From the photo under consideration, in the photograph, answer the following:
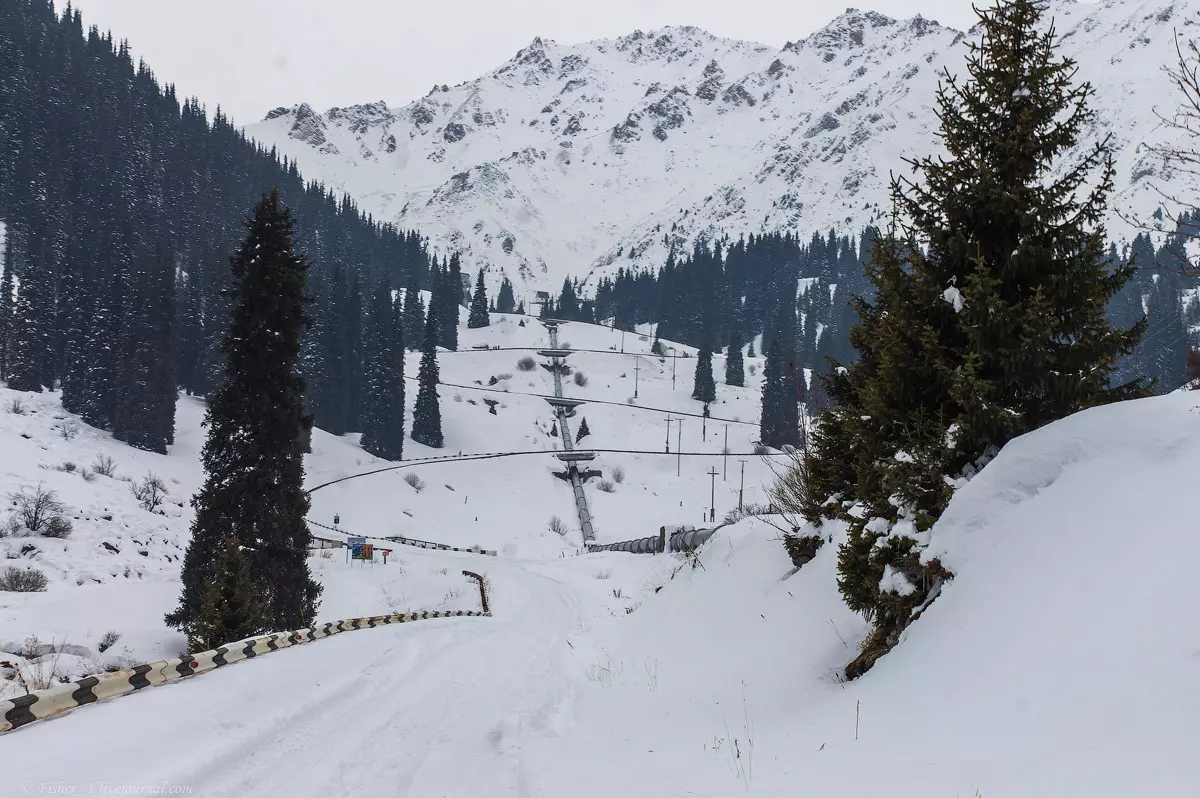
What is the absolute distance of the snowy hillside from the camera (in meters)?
25.4

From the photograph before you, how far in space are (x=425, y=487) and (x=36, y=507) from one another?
44.3m

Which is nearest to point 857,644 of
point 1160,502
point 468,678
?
point 1160,502

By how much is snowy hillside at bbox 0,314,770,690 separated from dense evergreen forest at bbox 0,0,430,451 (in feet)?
15.9

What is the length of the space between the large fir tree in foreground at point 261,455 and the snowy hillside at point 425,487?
2914mm

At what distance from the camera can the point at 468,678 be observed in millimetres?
10320

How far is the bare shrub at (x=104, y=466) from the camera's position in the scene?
44.2m

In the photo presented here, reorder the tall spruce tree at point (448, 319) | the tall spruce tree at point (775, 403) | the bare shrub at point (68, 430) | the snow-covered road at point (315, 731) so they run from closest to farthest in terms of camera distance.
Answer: the snow-covered road at point (315, 731) < the bare shrub at point (68, 430) < the tall spruce tree at point (775, 403) < the tall spruce tree at point (448, 319)

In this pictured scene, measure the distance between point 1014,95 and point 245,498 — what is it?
21.9 m

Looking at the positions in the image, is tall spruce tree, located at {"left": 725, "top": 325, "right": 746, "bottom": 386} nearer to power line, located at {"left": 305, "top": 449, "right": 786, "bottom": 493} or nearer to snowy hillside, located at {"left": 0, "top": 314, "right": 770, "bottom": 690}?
snowy hillside, located at {"left": 0, "top": 314, "right": 770, "bottom": 690}

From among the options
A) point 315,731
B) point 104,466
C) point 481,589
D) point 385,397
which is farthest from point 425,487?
point 315,731

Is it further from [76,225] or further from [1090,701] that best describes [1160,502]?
[76,225]

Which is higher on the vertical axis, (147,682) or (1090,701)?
(1090,701)

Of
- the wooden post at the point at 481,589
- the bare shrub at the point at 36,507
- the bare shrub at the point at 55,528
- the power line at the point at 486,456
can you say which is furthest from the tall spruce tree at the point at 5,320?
the wooden post at the point at 481,589

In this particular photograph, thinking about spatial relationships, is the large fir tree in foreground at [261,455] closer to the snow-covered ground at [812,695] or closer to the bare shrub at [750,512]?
the snow-covered ground at [812,695]
